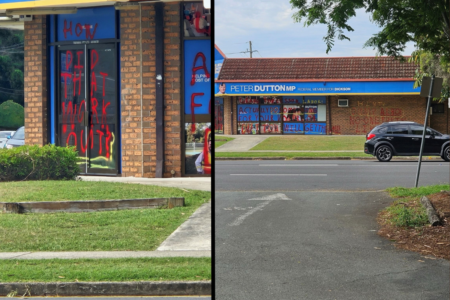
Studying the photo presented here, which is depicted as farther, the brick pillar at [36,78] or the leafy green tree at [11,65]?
the brick pillar at [36,78]

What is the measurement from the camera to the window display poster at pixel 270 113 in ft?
24.8

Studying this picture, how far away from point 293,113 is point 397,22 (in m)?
1.64

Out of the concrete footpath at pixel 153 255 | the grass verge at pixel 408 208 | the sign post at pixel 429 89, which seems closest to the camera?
the concrete footpath at pixel 153 255

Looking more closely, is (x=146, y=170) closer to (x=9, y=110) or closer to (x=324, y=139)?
(x=9, y=110)

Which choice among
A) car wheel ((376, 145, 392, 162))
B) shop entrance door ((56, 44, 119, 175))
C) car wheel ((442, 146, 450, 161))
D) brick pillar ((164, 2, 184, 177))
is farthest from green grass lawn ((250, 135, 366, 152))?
shop entrance door ((56, 44, 119, 175))

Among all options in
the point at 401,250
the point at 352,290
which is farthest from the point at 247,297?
the point at 401,250

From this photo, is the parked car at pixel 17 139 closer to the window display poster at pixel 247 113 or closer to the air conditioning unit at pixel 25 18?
the air conditioning unit at pixel 25 18

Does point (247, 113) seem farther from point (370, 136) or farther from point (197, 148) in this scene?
point (370, 136)

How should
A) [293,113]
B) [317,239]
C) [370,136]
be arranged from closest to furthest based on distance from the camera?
[370,136], [317,239], [293,113]

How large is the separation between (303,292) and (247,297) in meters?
0.55

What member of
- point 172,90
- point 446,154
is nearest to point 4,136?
point 172,90

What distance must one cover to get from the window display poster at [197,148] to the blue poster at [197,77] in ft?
0.78

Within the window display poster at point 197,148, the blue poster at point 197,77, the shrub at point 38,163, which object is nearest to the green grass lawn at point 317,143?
A: the window display poster at point 197,148

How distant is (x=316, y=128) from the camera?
647cm
